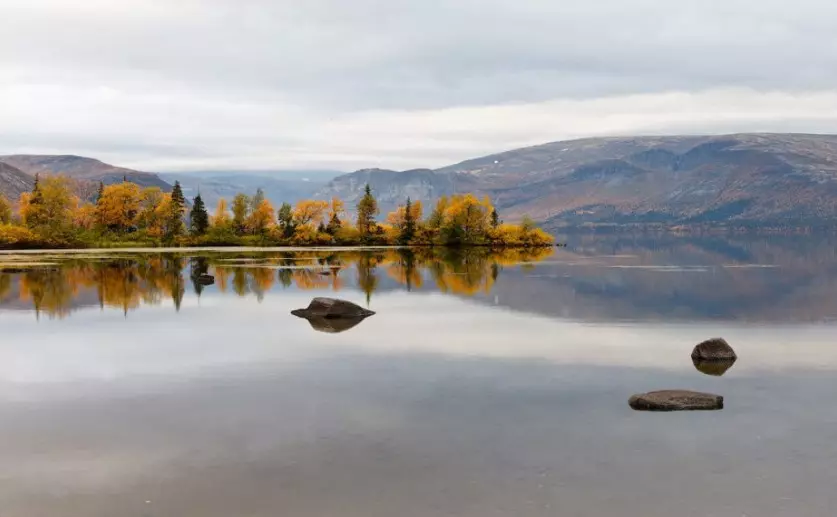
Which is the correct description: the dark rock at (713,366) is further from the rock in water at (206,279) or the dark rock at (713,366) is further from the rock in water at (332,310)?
the rock in water at (206,279)

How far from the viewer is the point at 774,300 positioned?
281ft

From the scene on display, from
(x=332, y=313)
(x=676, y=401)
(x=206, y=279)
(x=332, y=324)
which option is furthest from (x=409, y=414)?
(x=206, y=279)

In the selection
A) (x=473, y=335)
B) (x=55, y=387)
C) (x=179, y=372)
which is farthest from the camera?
(x=473, y=335)

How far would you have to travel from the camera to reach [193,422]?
107 ft

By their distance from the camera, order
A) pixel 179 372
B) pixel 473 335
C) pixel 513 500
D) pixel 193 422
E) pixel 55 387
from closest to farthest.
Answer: pixel 513 500 → pixel 193 422 → pixel 55 387 → pixel 179 372 → pixel 473 335

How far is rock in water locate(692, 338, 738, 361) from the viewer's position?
153ft

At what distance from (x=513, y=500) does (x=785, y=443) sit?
12.7 metres

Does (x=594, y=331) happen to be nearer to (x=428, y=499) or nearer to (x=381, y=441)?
(x=381, y=441)

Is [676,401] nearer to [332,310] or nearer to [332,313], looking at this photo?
[332,313]

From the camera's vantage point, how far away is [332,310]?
218 feet

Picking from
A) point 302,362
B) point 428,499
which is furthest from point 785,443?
point 302,362

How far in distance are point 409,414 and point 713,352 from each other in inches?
880

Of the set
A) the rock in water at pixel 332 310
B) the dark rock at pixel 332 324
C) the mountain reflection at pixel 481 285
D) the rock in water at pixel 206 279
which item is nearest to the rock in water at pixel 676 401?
the dark rock at pixel 332 324

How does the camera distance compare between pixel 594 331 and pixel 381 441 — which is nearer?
pixel 381 441
